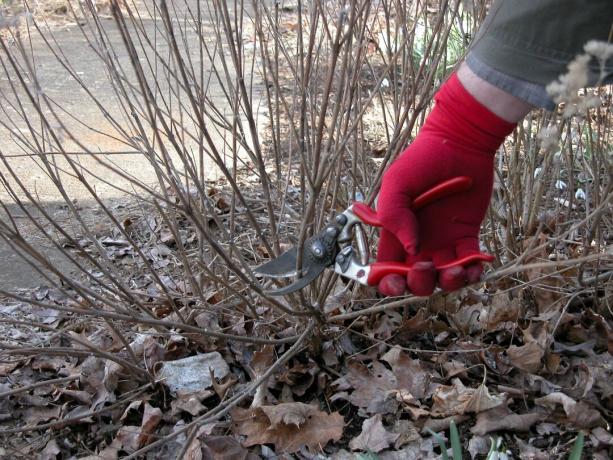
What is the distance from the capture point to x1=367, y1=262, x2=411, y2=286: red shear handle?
1662 millimetres

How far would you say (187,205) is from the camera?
1.86 metres

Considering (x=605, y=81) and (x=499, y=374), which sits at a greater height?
(x=605, y=81)

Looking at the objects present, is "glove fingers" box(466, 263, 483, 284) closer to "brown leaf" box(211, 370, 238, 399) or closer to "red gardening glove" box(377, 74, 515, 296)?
"red gardening glove" box(377, 74, 515, 296)

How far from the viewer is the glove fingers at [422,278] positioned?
161cm

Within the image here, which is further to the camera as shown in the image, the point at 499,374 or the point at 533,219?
the point at 533,219

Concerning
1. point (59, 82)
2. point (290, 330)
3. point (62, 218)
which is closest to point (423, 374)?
point (290, 330)

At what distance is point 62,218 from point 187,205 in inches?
81.1

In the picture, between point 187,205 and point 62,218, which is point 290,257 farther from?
point 62,218

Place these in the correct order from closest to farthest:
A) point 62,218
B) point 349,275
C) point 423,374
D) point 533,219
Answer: point 349,275 < point 423,374 < point 533,219 < point 62,218

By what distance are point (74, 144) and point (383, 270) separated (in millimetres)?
3208

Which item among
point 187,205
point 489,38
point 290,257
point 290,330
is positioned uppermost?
point 489,38

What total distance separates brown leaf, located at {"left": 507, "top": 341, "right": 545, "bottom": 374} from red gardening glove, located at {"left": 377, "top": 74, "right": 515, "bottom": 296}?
73cm

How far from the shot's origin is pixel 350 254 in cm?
177

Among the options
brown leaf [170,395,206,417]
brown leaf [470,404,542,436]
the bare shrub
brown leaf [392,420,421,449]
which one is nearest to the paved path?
the bare shrub
